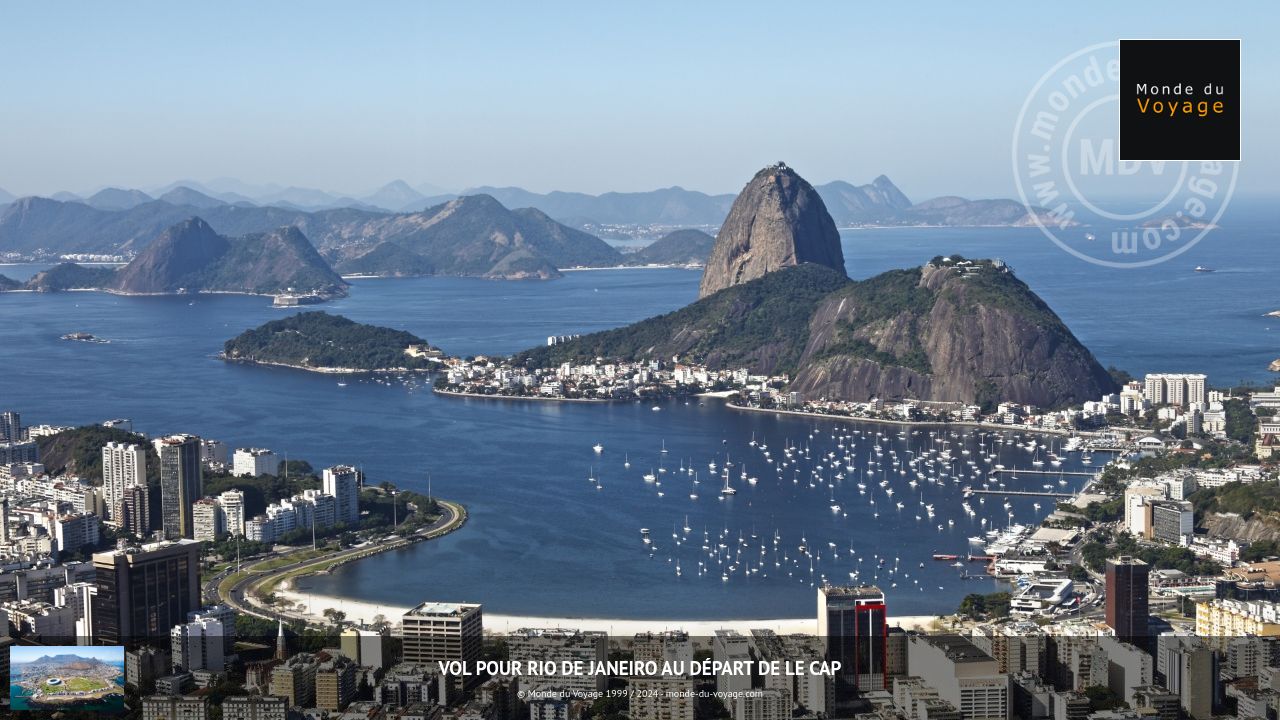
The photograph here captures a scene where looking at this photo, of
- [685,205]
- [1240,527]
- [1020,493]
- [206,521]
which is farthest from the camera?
[685,205]

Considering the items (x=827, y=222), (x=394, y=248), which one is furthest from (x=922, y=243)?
(x=827, y=222)

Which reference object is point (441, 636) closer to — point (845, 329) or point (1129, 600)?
point (1129, 600)

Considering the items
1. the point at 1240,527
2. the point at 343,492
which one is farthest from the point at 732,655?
the point at 343,492

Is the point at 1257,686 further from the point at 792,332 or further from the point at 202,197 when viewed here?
the point at 202,197

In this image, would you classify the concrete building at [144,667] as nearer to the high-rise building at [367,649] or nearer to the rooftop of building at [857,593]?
the high-rise building at [367,649]

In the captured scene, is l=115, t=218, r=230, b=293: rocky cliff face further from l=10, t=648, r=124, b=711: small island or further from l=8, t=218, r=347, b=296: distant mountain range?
l=10, t=648, r=124, b=711: small island

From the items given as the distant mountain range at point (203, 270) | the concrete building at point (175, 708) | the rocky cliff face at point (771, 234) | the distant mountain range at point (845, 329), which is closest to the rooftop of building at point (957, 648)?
the concrete building at point (175, 708)

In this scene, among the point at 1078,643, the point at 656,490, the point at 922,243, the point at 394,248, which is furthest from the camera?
the point at 922,243
